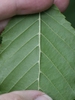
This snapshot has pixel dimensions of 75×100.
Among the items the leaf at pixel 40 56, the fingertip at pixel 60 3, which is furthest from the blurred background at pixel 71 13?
the leaf at pixel 40 56

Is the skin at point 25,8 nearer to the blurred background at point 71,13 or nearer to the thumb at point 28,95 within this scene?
the thumb at point 28,95

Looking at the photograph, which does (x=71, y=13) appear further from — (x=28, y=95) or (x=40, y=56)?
(x=28, y=95)

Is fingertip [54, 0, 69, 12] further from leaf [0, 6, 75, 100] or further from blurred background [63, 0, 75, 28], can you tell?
blurred background [63, 0, 75, 28]

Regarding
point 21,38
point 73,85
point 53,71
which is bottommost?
point 73,85

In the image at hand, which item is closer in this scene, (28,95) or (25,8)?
(28,95)

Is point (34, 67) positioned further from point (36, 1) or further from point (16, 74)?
point (36, 1)

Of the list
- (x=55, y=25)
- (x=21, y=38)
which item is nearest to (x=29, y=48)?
(x=21, y=38)

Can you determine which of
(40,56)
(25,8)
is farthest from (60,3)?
(40,56)

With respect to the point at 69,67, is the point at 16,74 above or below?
above

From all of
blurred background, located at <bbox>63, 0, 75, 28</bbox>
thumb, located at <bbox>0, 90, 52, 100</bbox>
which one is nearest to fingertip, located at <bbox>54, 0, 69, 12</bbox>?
blurred background, located at <bbox>63, 0, 75, 28</bbox>
